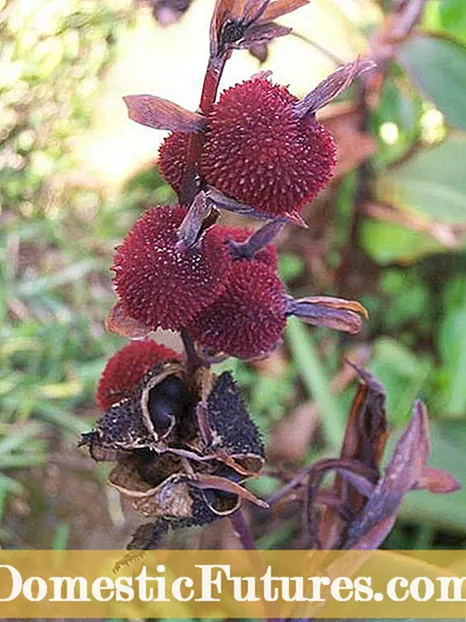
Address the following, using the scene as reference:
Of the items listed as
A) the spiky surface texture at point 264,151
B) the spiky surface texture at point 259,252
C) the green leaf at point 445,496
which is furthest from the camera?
the green leaf at point 445,496

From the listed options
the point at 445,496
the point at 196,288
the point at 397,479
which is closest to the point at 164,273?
the point at 196,288

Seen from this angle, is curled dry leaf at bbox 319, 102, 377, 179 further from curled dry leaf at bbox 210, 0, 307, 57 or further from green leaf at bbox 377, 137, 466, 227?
curled dry leaf at bbox 210, 0, 307, 57

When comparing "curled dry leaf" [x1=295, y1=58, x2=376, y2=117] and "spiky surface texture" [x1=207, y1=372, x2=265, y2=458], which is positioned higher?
"curled dry leaf" [x1=295, y1=58, x2=376, y2=117]

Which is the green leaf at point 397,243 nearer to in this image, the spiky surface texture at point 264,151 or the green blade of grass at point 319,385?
the green blade of grass at point 319,385

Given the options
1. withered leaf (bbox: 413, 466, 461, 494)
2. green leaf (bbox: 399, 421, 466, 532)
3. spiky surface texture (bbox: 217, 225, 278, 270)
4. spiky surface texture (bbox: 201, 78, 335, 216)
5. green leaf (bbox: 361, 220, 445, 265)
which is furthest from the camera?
green leaf (bbox: 361, 220, 445, 265)

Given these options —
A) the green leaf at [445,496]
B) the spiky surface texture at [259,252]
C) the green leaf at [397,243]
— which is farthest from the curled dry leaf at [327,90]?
Result: the green leaf at [397,243]

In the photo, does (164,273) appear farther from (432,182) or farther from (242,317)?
(432,182)

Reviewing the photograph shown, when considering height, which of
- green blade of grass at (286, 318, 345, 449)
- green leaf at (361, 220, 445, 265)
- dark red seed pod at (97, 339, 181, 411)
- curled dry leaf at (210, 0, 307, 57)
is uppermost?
green leaf at (361, 220, 445, 265)

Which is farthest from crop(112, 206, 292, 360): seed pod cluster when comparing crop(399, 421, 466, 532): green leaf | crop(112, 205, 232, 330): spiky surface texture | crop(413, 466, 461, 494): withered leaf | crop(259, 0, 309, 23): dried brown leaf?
crop(399, 421, 466, 532): green leaf
